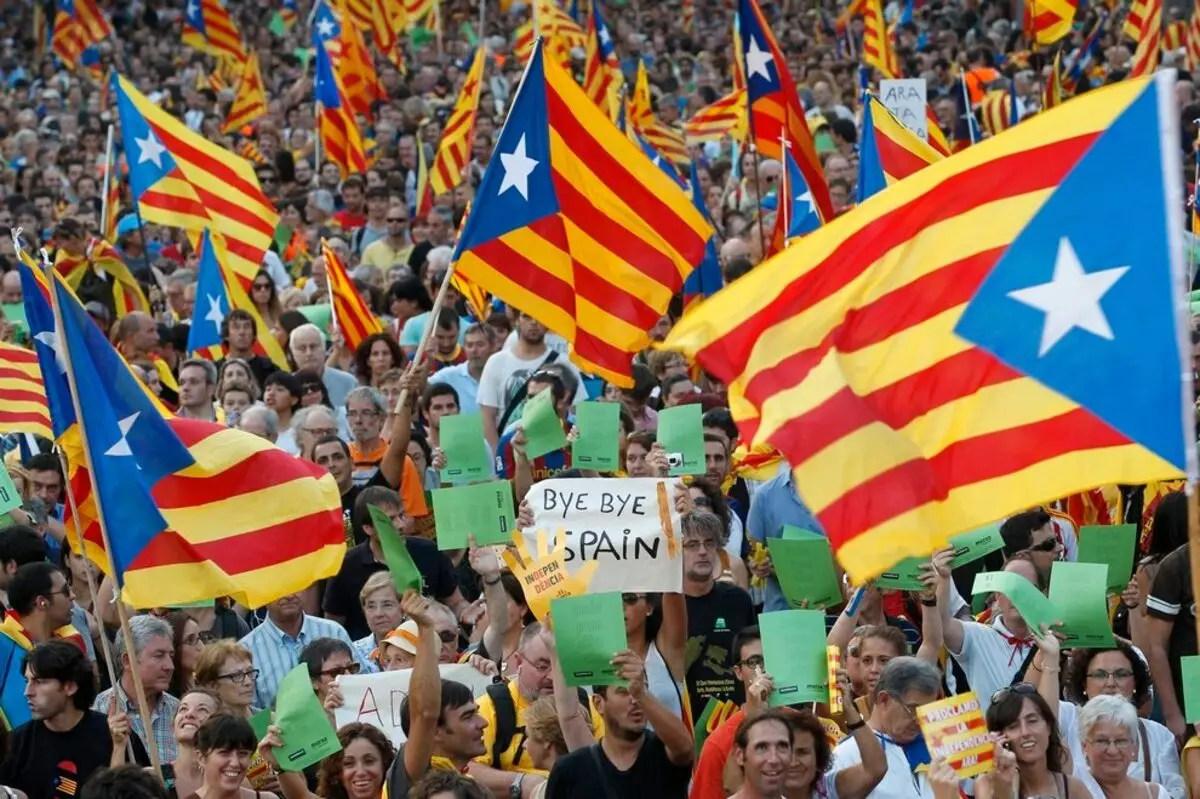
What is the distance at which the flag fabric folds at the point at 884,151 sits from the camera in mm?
12875

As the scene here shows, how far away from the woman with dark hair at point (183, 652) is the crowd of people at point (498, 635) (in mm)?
12

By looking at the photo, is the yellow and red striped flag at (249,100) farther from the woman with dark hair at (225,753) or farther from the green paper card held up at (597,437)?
the woman with dark hair at (225,753)

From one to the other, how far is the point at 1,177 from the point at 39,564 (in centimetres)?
1503

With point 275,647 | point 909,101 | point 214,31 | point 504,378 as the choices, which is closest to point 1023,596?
point 275,647

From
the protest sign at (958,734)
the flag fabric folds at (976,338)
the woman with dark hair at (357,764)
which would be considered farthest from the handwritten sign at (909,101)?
the flag fabric folds at (976,338)

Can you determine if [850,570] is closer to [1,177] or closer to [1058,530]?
[1058,530]

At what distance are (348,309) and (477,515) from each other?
17.3ft

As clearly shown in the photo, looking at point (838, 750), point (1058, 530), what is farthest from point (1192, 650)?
point (838, 750)

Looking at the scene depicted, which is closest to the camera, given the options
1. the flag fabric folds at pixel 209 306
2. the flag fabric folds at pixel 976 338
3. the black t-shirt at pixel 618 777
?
the flag fabric folds at pixel 976 338

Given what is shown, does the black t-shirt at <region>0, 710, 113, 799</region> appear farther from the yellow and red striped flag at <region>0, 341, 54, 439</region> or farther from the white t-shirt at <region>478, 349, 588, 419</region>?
the white t-shirt at <region>478, 349, 588, 419</region>

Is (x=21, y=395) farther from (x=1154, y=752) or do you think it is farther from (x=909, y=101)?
(x=909, y=101)

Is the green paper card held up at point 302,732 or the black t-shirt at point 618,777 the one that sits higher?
the green paper card held up at point 302,732

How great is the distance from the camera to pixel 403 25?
28.8 meters

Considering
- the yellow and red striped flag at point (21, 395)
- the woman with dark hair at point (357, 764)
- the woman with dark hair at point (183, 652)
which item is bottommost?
the woman with dark hair at point (357, 764)
